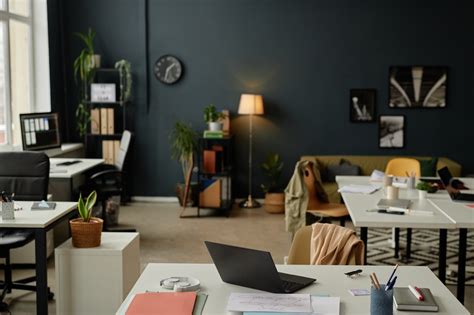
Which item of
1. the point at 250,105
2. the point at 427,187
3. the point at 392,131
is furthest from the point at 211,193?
the point at 427,187

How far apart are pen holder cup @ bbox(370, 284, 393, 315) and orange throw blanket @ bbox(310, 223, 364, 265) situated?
906 mm

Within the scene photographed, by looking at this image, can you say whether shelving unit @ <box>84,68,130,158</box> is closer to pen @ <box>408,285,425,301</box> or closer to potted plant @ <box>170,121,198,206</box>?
potted plant @ <box>170,121,198,206</box>

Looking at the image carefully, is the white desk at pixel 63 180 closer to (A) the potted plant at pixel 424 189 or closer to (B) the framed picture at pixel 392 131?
(A) the potted plant at pixel 424 189

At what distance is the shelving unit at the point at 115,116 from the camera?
9.00 meters

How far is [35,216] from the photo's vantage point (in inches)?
A: 173

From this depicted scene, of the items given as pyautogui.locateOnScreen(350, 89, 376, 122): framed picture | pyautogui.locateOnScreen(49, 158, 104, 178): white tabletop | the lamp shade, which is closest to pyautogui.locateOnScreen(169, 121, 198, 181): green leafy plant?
the lamp shade

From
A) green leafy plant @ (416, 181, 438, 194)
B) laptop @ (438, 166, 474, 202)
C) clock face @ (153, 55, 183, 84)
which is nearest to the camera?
laptop @ (438, 166, 474, 202)

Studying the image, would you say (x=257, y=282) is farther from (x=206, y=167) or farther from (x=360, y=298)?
(x=206, y=167)

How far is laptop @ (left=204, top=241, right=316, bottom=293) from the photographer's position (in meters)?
2.64

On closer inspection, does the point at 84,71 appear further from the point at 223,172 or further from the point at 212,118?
the point at 223,172

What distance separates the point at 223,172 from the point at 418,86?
2.73 m

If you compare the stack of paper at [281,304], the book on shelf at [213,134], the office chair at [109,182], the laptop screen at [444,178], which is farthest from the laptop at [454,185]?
the book on shelf at [213,134]

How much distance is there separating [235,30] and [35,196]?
439cm

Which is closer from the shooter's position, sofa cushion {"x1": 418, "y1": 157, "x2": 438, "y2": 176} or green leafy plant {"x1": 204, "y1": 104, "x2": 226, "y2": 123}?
sofa cushion {"x1": 418, "y1": 157, "x2": 438, "y2": 176}
